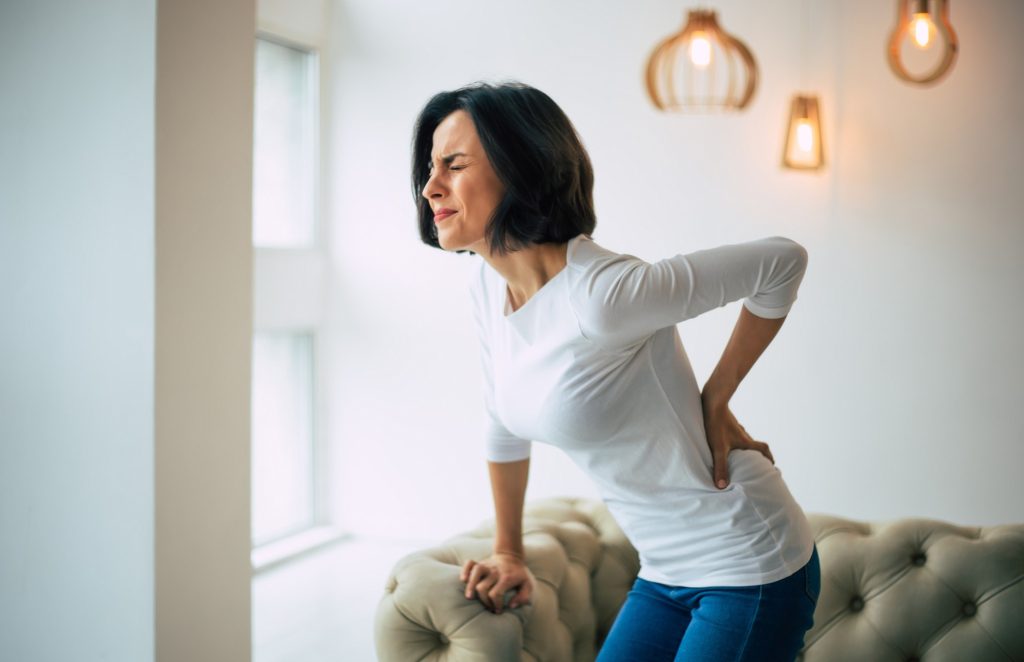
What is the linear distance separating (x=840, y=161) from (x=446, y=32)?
1996mm

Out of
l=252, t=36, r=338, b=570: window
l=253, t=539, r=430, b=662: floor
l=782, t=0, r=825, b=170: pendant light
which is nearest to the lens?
l=253, t=539, r=430, b=662: floor

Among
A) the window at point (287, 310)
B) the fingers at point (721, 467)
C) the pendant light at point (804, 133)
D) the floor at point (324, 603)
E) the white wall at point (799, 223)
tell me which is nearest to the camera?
the fingers at point (721, 467)

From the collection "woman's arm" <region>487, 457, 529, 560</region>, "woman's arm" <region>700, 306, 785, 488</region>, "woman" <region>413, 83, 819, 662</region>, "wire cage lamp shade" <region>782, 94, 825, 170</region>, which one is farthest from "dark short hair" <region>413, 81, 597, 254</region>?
"wire cage lamp shade" <region>782, 94, 825, 170</region>

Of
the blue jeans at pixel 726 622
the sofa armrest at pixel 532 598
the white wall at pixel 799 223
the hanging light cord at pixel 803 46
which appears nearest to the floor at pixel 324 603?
the white wall at pixel 799 223

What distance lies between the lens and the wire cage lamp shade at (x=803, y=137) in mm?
4105

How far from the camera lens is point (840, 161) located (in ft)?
13.7

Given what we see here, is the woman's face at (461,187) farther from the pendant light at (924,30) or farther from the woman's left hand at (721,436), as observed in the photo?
the pendant light at (924,30)

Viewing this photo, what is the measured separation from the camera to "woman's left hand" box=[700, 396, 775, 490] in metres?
1.55

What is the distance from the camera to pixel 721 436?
1.57 m

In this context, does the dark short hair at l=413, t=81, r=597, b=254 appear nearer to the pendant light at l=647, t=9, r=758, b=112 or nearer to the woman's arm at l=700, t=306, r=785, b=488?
the woman's arm at l=700, t=306, r=785, b=488

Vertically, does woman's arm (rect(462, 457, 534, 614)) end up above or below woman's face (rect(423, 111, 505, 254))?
below

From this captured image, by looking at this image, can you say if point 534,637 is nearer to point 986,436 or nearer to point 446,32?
point 986,436

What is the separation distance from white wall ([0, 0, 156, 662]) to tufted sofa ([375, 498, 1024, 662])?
56cm

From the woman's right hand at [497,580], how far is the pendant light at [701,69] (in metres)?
2.30
